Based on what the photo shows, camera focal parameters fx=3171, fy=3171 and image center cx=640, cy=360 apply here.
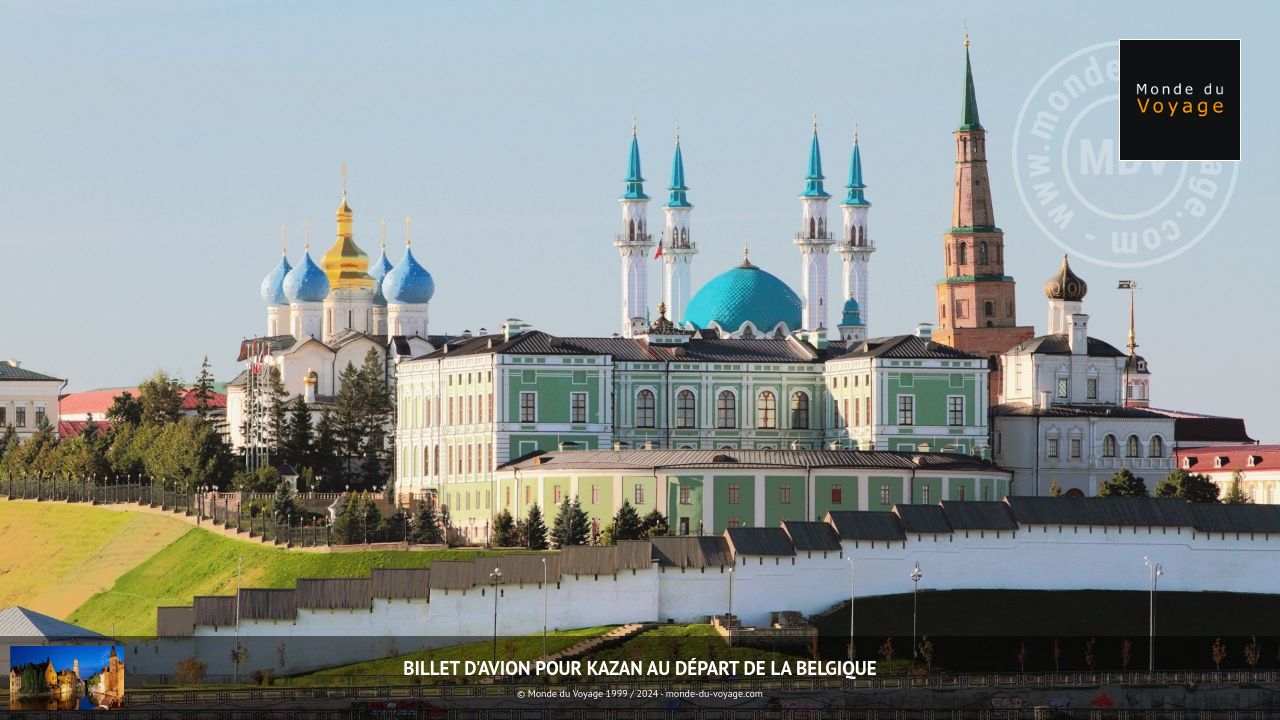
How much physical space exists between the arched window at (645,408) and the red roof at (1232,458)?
27.8m

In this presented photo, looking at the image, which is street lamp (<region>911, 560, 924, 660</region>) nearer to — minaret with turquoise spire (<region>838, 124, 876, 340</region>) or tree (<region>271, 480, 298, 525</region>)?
tree (<region>271, 480, 298, 525</region>)

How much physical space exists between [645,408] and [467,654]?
33064mm

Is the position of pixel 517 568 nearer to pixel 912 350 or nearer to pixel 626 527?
pixel 626 527

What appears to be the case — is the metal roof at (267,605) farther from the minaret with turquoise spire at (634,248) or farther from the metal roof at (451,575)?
the minaret with turquoise spire at (634,248)

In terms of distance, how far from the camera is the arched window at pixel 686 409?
125688mm

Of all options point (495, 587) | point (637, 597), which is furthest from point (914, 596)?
point (495, 587)

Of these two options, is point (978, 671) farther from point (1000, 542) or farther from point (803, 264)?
point (803, 264)

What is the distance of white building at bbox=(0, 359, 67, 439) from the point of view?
6334 inches

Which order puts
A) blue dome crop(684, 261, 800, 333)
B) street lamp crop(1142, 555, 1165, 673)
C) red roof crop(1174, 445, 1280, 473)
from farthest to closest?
blue dome crop(684, 261, 800, 333) < red roof crop(1174, 445, 1280, 473) < street lamp crop(1142, 555, 1165, 673)

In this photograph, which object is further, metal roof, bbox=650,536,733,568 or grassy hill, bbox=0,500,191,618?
grassy hill, bbox=0,500,191,618

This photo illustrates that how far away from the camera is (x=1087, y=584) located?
333ft

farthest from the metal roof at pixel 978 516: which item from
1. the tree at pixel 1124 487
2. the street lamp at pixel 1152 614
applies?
the tree at pixel 1124 487

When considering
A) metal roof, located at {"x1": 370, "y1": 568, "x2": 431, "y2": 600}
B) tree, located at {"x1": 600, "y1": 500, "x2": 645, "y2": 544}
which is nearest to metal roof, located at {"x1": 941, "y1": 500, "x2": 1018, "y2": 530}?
tree, located at {"x1": 600, "y1": 500, "x2": 645, "y2": 544}

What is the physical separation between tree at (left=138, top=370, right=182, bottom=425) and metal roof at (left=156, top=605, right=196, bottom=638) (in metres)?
48.4
